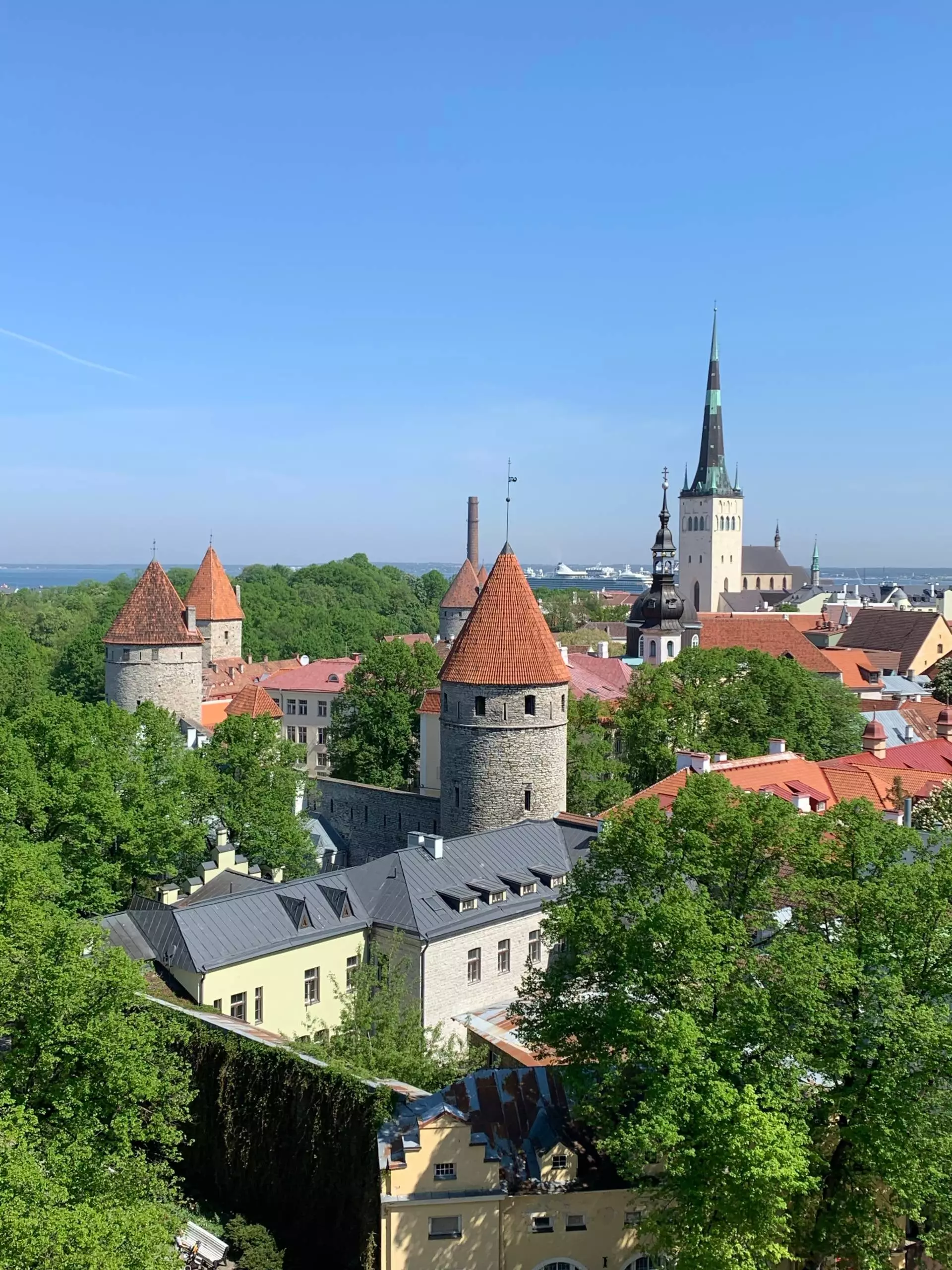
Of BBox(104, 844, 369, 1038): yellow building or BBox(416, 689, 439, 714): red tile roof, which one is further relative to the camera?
BBox(416, 689, 439, 714): red tile roof

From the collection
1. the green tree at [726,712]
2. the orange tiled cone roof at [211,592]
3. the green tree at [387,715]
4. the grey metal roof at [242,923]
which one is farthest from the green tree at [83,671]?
the grey metal roof at [242,923]

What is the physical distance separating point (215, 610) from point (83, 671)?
23.0 feet

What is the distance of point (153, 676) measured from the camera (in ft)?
140

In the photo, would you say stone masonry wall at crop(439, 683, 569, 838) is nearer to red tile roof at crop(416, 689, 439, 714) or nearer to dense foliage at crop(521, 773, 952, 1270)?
red tile roof at crop(416, 689, 439, 714)

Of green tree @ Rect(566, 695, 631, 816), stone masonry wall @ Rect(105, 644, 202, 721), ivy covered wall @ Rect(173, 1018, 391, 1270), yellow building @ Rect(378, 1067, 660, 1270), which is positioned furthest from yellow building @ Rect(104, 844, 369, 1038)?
stone masonry wall @ Rect(105, 644, 202, 721)

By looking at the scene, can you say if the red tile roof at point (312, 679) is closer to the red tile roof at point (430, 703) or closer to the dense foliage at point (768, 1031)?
the red tile roof at point (430, 703)

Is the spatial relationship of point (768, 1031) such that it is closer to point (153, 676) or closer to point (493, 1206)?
point (493, 1206)

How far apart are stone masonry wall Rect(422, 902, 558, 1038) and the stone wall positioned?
6771mm

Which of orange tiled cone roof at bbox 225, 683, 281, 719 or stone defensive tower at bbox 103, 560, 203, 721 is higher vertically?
stone defensive tower at bbox 103, 560, 203, 721

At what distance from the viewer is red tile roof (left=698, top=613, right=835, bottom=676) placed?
60938 millimetres

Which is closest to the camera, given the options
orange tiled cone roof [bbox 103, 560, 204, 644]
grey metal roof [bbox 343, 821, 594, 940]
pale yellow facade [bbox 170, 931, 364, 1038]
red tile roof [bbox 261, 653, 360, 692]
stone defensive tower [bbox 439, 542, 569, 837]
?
pale yellow facade [bbox 170, 931, 364, 1038]

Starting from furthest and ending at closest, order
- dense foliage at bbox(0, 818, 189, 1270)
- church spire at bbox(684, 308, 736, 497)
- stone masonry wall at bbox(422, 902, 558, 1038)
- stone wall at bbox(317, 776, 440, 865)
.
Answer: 1. church spire at bbox(684, 308, 736, 497)
2. stone wall at bbox(317, 776, 440, 865)
3. stone masonry wall at bbox(422, 902, 558, 1038)
4. dense foliage at bbox(0, 818, 189, 1270)

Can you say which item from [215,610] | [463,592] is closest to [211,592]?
[215,610]

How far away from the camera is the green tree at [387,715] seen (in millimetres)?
38875
